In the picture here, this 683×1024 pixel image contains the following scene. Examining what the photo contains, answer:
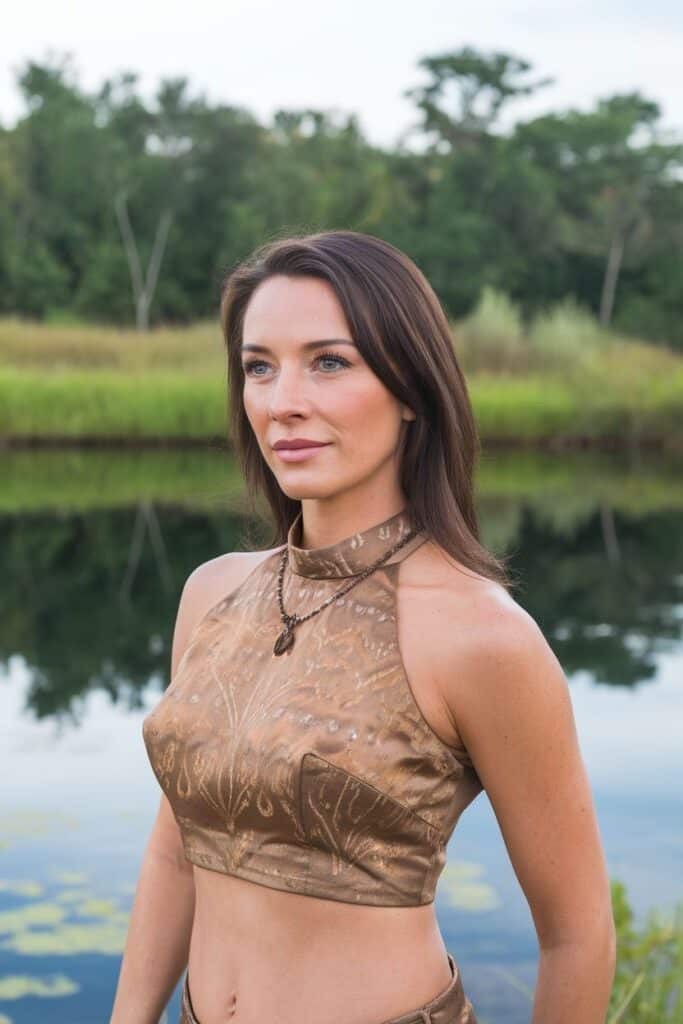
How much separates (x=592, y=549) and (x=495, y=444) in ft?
34.8

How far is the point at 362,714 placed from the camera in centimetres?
170

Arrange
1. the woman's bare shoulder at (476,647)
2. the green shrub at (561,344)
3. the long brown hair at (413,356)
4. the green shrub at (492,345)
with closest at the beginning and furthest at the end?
the woman's bare shoulder at (476,647), the long brown hair at (413,356), the green shrub at (492,345), the green shrub at (561,344)

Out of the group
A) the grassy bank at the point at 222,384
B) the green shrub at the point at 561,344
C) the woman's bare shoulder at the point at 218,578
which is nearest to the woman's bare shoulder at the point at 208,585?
the woman's bare shoulder at the point at 218,578

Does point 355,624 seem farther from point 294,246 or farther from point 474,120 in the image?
point 474,120

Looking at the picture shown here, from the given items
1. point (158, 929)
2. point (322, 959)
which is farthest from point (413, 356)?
point (158, 929)

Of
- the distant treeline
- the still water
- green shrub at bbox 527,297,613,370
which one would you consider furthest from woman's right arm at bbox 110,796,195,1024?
the distant treeline

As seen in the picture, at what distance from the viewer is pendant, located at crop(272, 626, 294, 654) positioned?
5.93ft

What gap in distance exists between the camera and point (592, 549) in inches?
672

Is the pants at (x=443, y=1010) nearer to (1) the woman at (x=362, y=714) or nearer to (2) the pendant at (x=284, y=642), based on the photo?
(1) the woman at (x=362, y=714)

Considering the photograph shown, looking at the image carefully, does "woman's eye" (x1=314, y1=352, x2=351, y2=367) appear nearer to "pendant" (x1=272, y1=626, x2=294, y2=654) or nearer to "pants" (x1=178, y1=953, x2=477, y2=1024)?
"pendant" (x1=272, y1=626, x2=294, y2=654)

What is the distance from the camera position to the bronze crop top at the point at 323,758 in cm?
168

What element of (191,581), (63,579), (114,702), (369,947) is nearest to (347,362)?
(191,581)

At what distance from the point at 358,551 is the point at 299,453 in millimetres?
148

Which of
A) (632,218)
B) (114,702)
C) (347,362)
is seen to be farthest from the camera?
(632,218)
